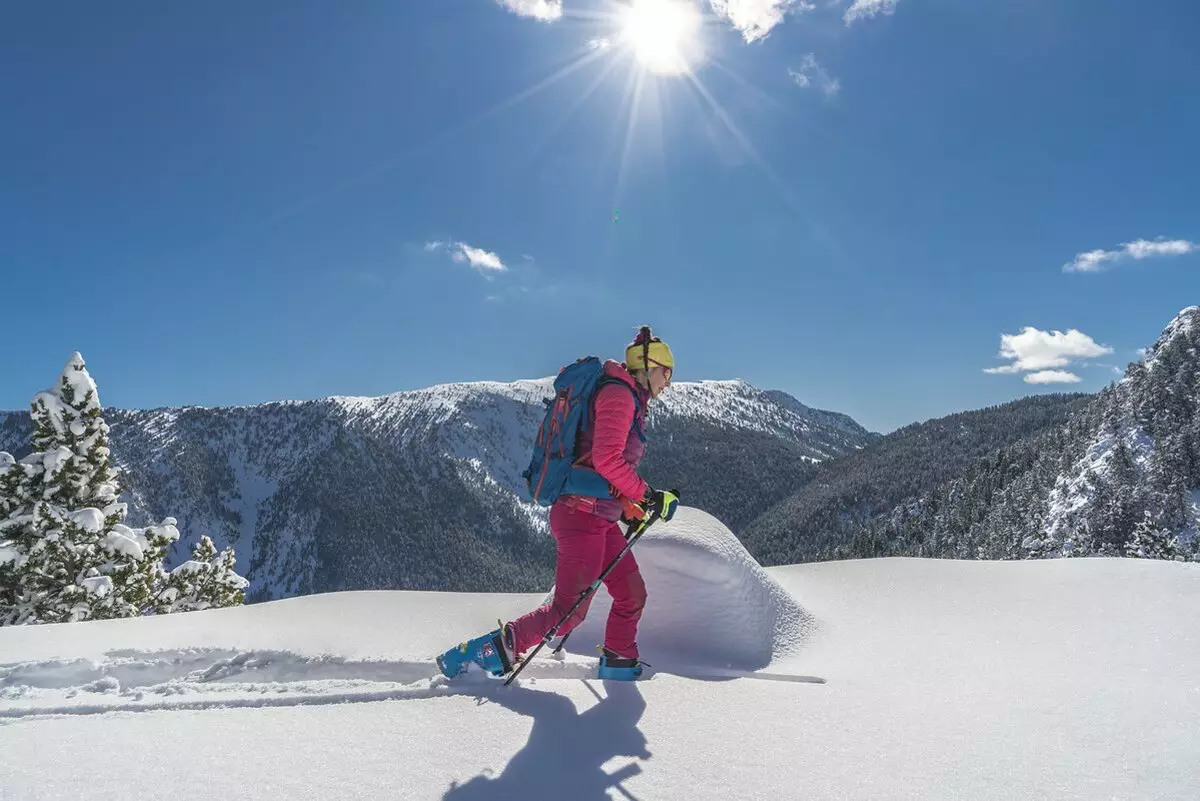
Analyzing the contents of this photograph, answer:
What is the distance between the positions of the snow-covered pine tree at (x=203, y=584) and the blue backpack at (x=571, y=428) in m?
18.1

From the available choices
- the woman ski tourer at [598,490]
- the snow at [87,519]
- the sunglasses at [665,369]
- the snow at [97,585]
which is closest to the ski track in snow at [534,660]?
the woman ski tourer at [598,490]

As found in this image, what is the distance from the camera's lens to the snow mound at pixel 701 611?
5172mm

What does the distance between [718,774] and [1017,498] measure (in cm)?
12949

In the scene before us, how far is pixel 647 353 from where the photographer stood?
4637 mm

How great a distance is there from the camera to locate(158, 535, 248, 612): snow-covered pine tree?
1923cm

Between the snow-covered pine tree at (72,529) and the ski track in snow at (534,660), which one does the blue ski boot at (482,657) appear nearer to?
the ski track in snow at (534,660)

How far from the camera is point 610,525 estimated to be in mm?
4656

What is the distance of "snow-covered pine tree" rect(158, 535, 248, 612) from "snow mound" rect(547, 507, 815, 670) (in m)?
17.6

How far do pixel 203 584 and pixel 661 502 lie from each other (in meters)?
21.8

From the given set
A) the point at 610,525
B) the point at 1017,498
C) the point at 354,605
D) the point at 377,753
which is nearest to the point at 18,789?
the point at 377,753

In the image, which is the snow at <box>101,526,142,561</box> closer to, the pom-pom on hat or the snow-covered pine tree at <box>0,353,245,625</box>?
the snow-covered pine tree at <box>0,353,245,625</box>

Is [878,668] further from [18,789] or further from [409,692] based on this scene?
[18,789]

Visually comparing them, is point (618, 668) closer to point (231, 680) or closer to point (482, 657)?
point (482, 657)

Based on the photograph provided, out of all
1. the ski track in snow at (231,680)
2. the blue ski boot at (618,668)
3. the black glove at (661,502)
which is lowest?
the ski track in snow at (231,680)
